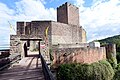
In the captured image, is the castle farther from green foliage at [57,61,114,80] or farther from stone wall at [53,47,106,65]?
green foliage at [57,61,114,80]

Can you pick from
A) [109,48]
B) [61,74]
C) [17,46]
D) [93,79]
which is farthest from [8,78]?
[109,48]

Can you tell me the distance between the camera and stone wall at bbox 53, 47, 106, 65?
72.8 feet

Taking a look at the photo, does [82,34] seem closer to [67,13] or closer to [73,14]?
[73,14]

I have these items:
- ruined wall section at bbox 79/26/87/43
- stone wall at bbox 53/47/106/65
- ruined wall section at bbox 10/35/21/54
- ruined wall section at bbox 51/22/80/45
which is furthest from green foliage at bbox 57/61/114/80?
ruined wall section at bbox 79/26/87/43

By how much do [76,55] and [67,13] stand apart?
16.3 metres

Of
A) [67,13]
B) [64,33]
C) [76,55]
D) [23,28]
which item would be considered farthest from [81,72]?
[67,13]

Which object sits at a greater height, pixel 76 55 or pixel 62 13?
pixel 62 13

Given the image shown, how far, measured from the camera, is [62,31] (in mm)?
35406

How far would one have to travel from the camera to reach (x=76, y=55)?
24.5 meters

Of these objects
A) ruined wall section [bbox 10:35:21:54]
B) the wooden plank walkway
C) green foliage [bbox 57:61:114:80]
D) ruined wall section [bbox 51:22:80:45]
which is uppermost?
ruined wall section [bbox 51:22:80:45]

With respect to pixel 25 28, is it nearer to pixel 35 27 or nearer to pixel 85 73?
pixel 35 27

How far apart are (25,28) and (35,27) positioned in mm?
2129

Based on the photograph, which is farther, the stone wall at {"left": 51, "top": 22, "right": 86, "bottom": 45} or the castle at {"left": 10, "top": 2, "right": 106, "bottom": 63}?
the stone wall at {"left": 51, "top": 22, "right": 86, "bottom": 45}

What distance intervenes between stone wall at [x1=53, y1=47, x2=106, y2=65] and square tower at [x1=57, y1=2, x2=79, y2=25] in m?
12.3
